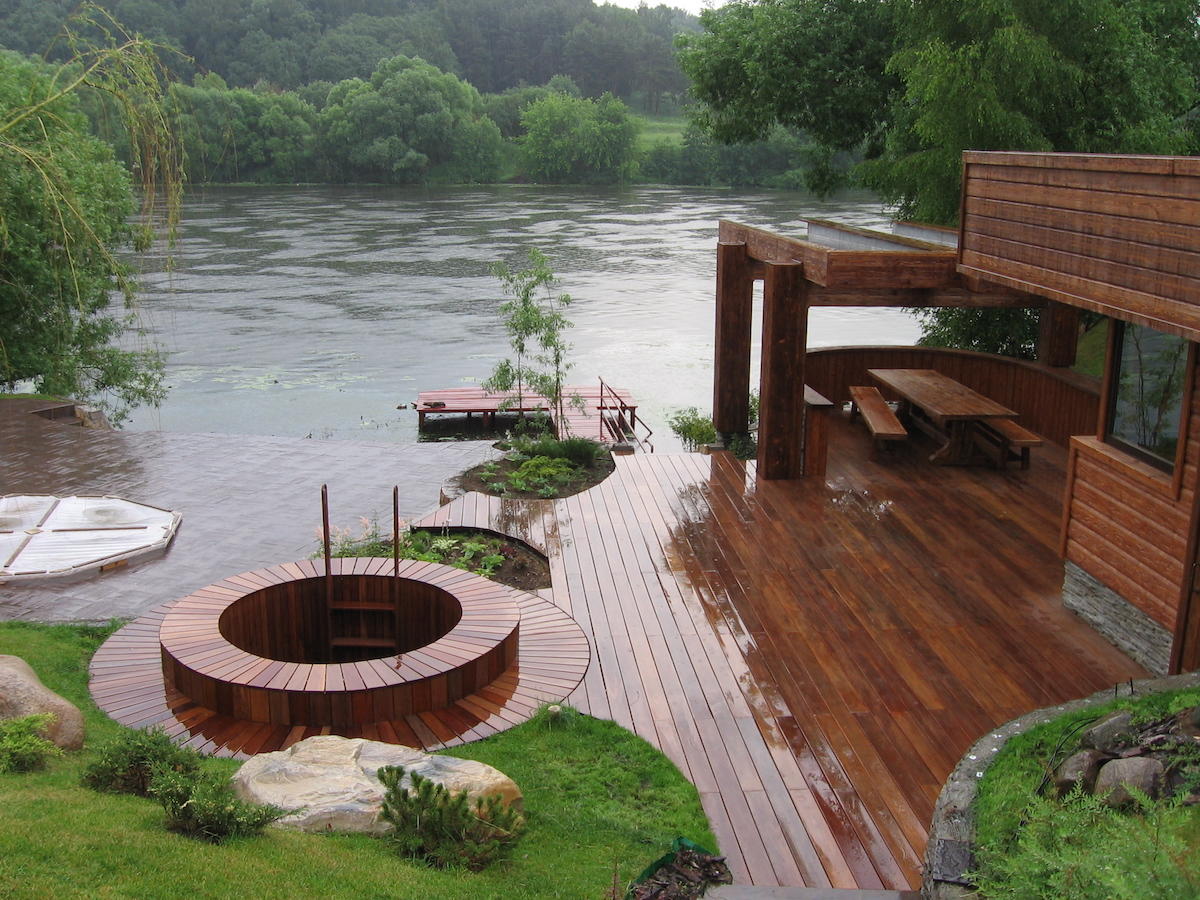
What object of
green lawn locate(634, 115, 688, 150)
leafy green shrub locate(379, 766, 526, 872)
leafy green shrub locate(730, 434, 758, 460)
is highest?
green lawn locate(634, 115, 688, 150)

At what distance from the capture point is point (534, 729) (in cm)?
559

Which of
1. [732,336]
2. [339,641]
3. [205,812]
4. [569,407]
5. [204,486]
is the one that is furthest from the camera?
[569,407]

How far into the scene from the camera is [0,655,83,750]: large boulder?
5.01m

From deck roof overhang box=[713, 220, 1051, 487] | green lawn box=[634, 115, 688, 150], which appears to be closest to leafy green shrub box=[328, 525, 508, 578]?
deck roof overhang box=[713, 220, 1051, 487]

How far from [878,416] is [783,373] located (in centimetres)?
133

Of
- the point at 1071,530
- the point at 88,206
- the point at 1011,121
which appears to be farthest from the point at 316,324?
the point at 1071,530

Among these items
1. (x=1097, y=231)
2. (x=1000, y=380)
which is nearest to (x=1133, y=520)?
(x=1097, y=231)

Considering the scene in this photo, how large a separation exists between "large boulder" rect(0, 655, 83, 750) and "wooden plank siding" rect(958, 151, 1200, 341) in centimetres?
538

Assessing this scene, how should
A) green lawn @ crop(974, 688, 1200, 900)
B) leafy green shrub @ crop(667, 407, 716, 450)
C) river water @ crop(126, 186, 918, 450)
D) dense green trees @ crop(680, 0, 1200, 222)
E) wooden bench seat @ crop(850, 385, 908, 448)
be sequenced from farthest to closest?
river water @ crop(126, 186, 918, 450) → leafy green shrub @ crop(667, 407, 716, 450) → dense green trees @ crop(680, 0, 1200, 222) → wooden bench seat @ crop(850, 385, 908, 448) → green lawn @ crop(974, 688, 1200, 900)

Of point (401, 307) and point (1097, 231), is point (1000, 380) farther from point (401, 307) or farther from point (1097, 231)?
point (401, 307)

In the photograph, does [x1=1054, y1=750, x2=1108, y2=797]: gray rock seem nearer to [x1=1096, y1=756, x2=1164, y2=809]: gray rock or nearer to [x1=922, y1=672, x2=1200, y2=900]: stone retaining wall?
[x1=1096, y1=756, x2=1164, y2=809]: gray rock

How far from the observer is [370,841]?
14.1 ft

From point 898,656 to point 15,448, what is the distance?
31.7ft

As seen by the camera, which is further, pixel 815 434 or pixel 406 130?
pixel 406 130
